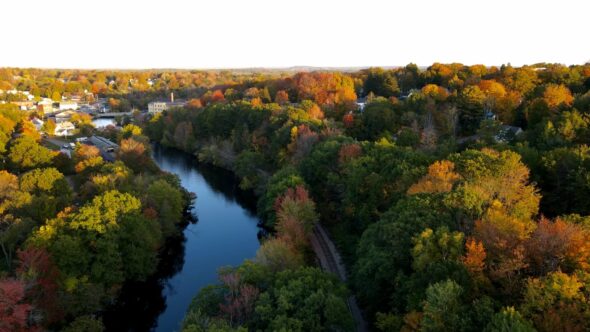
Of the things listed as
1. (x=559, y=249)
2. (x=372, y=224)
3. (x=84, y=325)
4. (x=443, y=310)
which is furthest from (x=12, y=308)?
(x=559, y=249)

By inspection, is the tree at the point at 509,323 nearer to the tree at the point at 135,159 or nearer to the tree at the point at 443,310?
the tree at the point at 443,310

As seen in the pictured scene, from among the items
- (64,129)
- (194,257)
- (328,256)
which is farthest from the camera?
(64,129)

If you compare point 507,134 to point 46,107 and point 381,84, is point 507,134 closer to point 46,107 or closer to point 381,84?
point 381,84

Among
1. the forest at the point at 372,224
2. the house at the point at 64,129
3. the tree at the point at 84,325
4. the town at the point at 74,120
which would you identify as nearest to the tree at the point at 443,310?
the forest at the point at 372,224

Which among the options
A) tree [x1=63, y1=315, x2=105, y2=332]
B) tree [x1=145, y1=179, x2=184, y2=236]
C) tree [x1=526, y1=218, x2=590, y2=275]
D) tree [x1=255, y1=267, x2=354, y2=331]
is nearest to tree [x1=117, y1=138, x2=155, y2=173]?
tree [x1=145, y1=179, x2=184, y2=236]

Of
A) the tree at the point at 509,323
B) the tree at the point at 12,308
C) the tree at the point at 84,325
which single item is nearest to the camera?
the tree at the point at 509,323

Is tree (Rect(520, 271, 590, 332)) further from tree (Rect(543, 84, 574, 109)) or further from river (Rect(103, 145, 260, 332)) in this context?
tree (Rect(543, 84, 574, 109))

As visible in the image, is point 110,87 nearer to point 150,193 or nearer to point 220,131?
point 220,131

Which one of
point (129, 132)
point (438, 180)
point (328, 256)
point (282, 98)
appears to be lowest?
point (328, 256)
